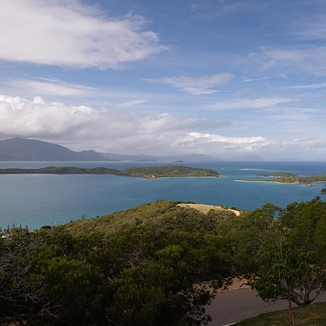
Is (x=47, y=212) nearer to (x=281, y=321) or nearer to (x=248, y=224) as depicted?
(x=248, y=224)

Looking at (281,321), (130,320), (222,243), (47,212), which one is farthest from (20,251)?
(47,212)

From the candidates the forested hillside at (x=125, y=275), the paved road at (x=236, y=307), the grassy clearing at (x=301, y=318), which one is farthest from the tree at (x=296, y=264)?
the paved road at (x=236, y=307)

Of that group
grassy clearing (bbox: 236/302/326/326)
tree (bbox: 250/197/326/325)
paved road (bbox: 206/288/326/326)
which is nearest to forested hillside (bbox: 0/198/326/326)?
tree (bbox: 250/197/326/325)

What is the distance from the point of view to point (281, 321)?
13.7 meters

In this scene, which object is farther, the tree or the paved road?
the paved road

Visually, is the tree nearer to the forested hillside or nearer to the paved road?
the forested hillside

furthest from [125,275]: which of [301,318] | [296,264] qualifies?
[301,318]

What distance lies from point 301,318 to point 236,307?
732 cm

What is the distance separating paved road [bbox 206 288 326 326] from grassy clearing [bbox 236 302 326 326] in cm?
333

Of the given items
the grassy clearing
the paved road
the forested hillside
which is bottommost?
the paved road

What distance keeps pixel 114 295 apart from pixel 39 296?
2824 mm

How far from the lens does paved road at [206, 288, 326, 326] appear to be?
18172mm

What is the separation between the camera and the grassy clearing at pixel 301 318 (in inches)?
493

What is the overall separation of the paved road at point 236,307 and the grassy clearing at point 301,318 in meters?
3.33
